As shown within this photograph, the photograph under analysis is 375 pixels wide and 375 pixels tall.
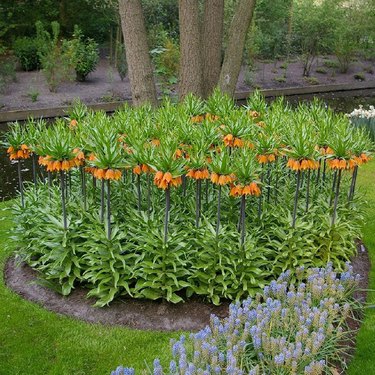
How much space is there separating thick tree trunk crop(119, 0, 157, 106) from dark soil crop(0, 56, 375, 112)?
538cm

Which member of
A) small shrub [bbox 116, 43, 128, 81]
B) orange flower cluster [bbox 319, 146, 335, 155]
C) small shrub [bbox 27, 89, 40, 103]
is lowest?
small shrub [bbox 27, 89, 40, 103]

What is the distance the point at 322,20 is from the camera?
22125 mm

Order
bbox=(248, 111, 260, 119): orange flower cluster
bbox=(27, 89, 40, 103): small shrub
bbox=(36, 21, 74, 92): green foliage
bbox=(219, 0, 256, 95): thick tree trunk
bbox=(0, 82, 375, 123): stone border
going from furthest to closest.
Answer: bbox=(36, 21, 74, 92): green foliage
bbox=(27, 89, 40, 103): small shrub
bbox=(0, 82, 375, 123): stone border
bbox=(219, 0, 256, 95): thick tree trunk
bbox=(248, 111, 260, 119): orange flower cluster

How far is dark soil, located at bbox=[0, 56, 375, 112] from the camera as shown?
15.7 metres

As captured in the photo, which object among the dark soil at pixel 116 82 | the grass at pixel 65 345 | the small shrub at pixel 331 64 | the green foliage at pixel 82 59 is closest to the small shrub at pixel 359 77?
the dark soil at pixel 116 82

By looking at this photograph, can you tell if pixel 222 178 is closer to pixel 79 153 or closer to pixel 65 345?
pixel 79 153

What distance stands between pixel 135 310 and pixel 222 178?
4.02ft

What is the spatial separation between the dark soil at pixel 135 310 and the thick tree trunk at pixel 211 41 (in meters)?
3.76

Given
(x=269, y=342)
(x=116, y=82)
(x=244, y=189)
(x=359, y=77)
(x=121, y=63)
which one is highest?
(x=244, y=189)

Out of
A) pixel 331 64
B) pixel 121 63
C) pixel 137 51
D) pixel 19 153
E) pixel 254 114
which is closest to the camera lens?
pixel 19 153

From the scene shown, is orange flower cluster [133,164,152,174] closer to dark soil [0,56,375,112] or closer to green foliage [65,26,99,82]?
dark soil [0,56,375,112]

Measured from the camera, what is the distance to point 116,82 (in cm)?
1819

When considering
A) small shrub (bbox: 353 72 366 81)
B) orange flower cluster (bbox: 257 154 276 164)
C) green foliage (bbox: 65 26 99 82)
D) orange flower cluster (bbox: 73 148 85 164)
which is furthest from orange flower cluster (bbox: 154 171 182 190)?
small shrub (bbox: 353 72 366 81)

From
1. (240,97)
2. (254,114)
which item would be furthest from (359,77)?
(254,114)
